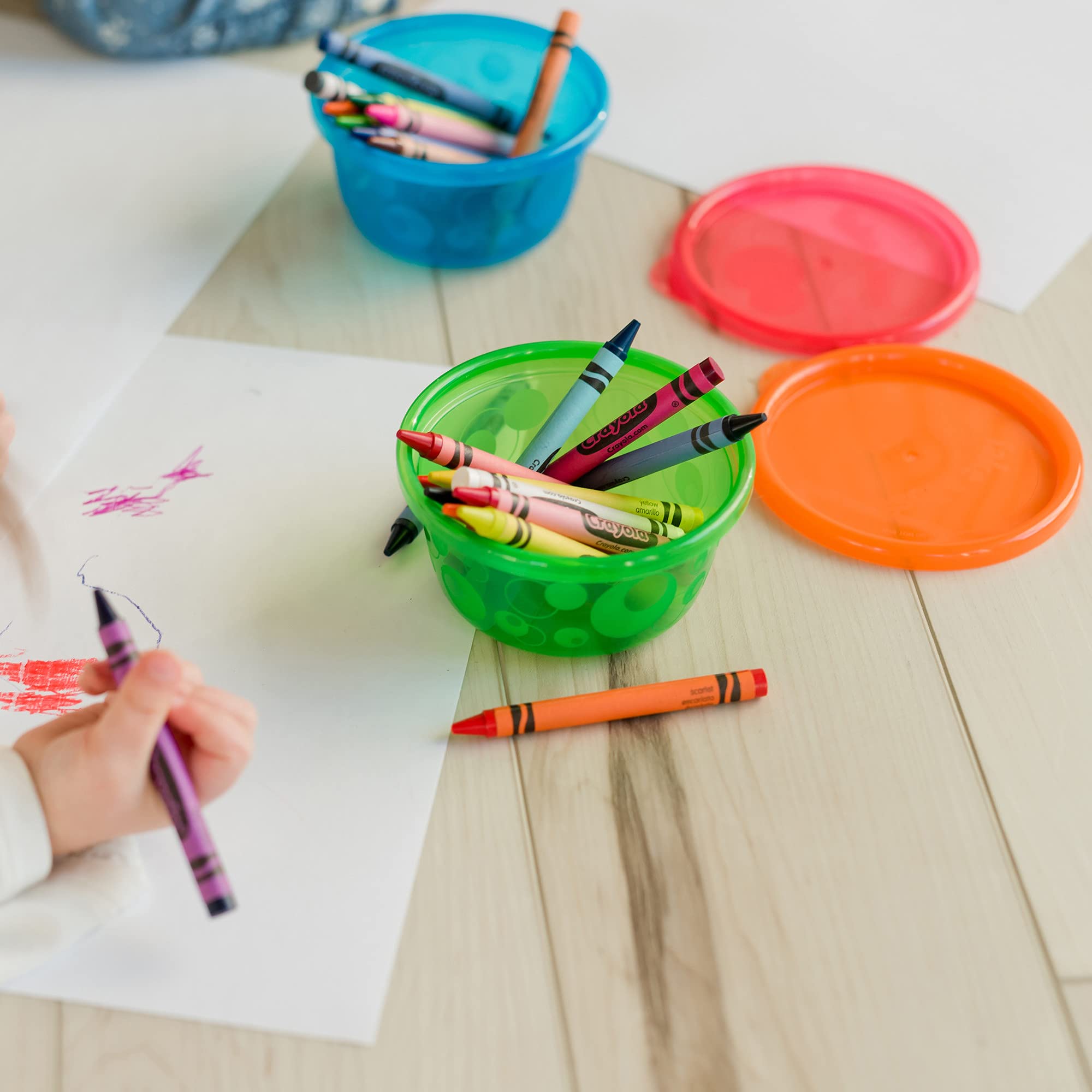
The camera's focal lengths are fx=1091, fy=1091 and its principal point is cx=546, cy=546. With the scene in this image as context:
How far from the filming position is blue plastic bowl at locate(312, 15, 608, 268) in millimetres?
700

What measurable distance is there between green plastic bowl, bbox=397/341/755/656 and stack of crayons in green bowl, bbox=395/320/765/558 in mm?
13

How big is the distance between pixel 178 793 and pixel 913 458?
1.55 feet

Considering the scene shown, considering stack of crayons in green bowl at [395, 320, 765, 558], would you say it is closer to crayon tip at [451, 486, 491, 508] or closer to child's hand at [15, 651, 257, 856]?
crayon tip at [451, 486, 491, 508]

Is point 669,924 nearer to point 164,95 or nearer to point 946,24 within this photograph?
point 164,95

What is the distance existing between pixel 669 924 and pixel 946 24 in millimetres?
937

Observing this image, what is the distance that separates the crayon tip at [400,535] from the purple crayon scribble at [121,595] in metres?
0.13

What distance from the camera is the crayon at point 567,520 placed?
1.56ft

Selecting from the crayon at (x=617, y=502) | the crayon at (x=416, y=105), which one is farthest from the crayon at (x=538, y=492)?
the crayon at (x=416, y=105)

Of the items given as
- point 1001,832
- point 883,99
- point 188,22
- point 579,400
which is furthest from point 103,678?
point 883,99

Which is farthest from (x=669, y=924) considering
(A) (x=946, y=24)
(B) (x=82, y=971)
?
(A) (x=946, y=24)

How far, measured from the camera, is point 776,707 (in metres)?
0.55

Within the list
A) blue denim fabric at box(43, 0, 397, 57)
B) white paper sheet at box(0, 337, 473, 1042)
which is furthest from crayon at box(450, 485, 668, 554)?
blue denim fabric at box(43, 0, 397, 57)

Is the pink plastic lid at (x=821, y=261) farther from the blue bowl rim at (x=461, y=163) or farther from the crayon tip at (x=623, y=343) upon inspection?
the crayon tip at (x=623, y=343)

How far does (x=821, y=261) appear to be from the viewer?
0.80 m
